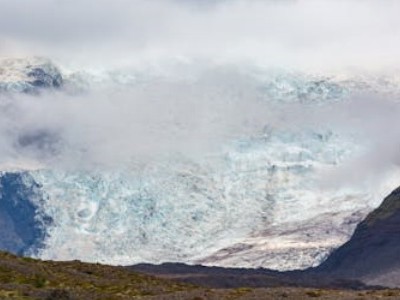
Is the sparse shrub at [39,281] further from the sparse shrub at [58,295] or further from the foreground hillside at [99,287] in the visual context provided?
the sparse shrub at [58,295]

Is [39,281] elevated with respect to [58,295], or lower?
elevated

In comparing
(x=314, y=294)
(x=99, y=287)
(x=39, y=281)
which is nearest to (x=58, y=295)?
(x=39, y=281)

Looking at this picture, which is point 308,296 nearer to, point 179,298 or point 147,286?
point 179,298

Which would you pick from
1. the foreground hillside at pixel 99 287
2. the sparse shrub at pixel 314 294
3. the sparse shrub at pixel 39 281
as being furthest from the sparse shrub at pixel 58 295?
the sparse shrub at pixel 314 294

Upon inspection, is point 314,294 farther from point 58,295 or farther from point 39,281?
point 39,281

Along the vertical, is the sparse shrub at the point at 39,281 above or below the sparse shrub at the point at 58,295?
above

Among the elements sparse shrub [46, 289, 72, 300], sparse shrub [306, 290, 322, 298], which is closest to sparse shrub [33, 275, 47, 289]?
sparse shrub [46, 289, 72, 300]

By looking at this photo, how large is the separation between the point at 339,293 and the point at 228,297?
291 inches

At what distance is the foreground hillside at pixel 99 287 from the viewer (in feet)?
245

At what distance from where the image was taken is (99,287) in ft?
274

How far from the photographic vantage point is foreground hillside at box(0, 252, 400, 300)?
74.6m

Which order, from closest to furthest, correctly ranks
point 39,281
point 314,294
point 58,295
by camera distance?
point 58,295 < point 314,294 < point 39,281

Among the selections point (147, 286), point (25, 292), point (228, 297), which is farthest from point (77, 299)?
point (147, 286)

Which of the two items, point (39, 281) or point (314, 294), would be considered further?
point (39, 281)
